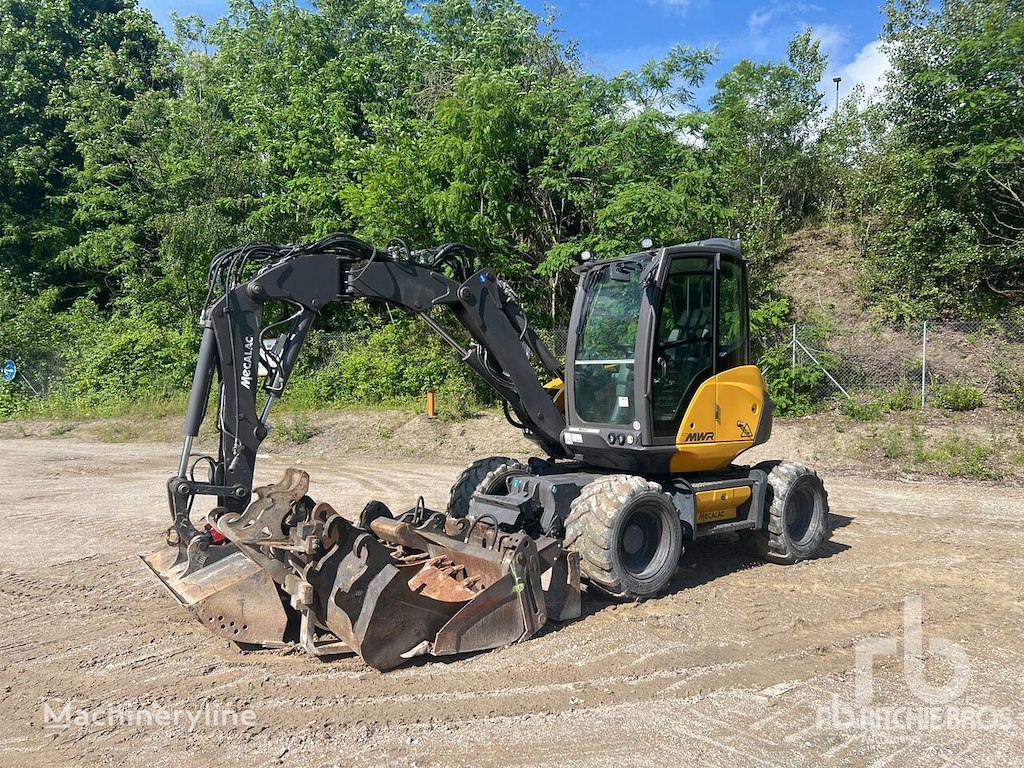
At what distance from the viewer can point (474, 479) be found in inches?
262

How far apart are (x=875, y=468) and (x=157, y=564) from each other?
425 inches

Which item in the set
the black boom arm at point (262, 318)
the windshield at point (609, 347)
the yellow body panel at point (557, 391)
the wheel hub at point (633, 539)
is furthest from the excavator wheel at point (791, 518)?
the black boom arm at point (262, 318)

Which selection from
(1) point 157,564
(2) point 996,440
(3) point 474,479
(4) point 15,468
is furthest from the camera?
(4) point 15,468

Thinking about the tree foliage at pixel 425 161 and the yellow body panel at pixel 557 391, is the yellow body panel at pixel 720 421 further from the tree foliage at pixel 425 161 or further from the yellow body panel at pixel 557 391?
the tree foliage at pixel 425 161

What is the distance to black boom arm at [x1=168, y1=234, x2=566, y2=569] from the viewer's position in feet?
16.3

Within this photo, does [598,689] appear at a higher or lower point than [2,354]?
lower

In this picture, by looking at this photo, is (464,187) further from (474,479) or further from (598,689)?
(598,689)

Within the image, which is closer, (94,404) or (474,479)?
(474,479)

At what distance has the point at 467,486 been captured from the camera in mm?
6645

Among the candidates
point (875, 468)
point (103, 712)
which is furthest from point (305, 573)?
point (875, 468)

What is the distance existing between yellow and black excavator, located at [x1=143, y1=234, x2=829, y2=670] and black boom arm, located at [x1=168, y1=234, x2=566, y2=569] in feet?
0.05

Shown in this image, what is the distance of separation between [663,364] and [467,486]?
2.05 metres

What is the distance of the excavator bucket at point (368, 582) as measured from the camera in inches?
166

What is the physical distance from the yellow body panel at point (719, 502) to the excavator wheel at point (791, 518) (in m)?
0.33
